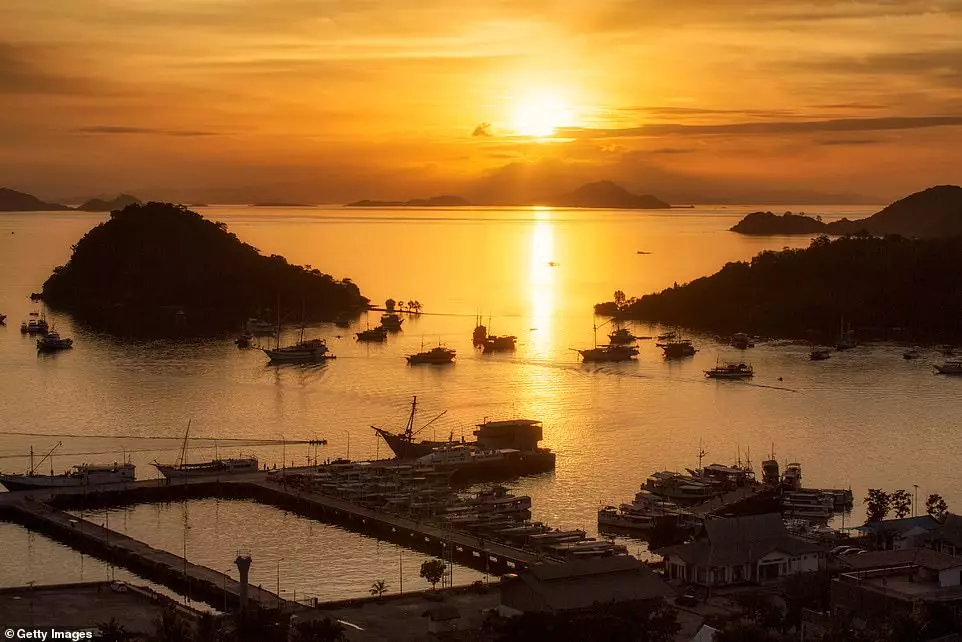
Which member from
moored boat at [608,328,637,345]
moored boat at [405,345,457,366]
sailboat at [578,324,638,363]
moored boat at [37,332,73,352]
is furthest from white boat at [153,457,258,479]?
moored boat at [608,328,637,345]

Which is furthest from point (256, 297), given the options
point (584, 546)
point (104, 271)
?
point (584, 546)

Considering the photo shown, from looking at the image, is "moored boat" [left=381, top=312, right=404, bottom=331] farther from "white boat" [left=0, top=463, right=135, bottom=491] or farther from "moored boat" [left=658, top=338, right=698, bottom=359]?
"white boat" [left=0, top=463, right=135, bottom=491]

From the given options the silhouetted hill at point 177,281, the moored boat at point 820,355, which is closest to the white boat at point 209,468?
the moored boat at point 820,355

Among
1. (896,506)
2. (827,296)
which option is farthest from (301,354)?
(896,506)

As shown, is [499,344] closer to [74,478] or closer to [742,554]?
[74,478]

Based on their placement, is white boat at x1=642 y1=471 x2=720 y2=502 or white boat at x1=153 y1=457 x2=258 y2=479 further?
white boat at x1=153 y1=457 x2=258 y2=479

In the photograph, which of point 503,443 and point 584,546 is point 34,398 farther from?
point 584,546

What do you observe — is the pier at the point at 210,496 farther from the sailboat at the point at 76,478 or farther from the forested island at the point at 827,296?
the forested island at the point at 827,296
